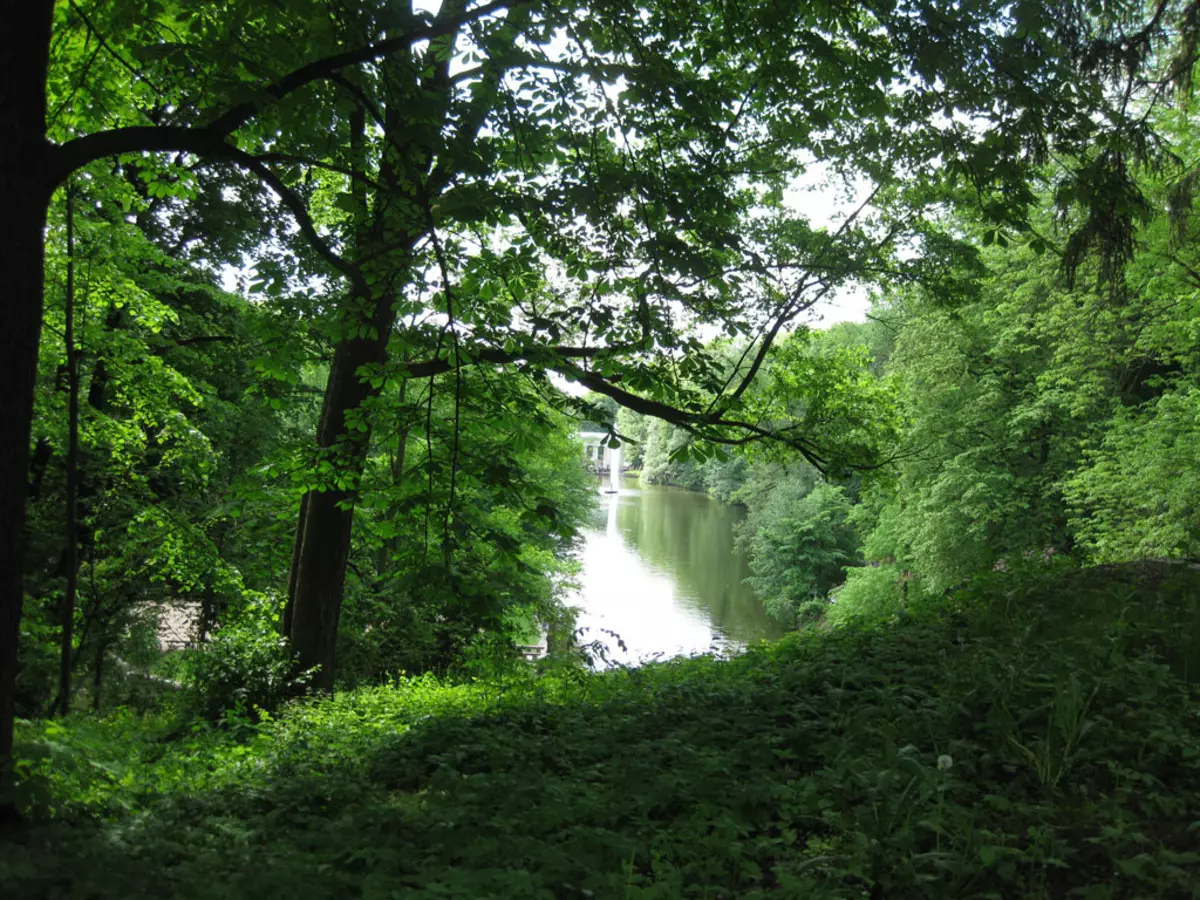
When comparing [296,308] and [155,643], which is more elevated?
[296,308]

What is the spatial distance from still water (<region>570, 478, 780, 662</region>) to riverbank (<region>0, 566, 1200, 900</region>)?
2964mm

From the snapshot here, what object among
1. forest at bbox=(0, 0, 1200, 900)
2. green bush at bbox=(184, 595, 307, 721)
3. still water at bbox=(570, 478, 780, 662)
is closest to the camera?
forest at bbox=(0, 0, 1200, 900)

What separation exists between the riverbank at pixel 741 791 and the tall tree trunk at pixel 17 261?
2.32 feet

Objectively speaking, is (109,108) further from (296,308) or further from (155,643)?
(155,643)

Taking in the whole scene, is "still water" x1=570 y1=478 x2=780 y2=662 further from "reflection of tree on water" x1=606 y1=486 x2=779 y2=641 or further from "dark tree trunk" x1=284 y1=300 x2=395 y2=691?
"dark tree trunk" x1=284 y1=300 x2=395 y2=691

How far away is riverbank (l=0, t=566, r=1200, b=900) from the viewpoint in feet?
8.13

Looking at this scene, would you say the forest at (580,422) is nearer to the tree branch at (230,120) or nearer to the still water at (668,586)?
the tree branch at (230,120)

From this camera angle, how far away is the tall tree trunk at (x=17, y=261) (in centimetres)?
310

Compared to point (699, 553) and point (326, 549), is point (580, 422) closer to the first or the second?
point (326, 549)

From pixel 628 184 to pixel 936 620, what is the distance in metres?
4.04

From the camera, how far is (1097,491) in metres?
14.0

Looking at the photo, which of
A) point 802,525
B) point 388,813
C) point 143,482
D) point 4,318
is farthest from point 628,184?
point 802,525

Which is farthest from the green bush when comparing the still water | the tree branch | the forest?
the tree branch

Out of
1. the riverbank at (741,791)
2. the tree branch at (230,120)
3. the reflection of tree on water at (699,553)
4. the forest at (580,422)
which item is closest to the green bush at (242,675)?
the forest at (580,422)
